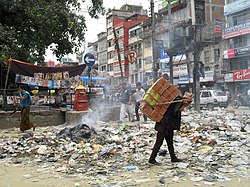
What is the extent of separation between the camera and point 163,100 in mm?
5168

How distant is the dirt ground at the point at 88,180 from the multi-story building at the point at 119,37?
144 feet

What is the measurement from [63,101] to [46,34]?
11.0 feet

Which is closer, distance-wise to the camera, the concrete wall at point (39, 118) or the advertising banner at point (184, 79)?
the concrete wall at point (39, 118)

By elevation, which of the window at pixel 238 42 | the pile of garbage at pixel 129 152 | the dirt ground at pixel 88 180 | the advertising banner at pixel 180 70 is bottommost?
the dirt ground at pixel 88 180

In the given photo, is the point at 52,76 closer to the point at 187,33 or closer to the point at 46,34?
the point at 46,34

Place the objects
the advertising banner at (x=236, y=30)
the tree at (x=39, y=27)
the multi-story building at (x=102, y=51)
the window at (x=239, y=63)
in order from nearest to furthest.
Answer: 1. the tree at (x=39, y=27)
2. the advertising banner at (x=236, y=30)
3. the window at (x=239, y=63)
4. the multi-story building at (x=102, y=51)

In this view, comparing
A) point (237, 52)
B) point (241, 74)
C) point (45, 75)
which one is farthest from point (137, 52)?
point (45, 75)

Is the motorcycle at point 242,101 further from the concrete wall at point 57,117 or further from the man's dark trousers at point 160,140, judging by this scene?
the man's dark trousers at point 160,140

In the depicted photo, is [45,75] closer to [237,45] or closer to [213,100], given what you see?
[213,100]

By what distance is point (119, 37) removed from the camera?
5116cm

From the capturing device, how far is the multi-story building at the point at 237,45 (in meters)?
30.1

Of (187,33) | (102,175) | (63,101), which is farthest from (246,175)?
(187,33)

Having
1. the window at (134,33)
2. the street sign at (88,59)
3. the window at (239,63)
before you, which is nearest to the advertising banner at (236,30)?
the window at (239,63)

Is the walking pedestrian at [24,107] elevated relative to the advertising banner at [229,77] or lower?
lower
